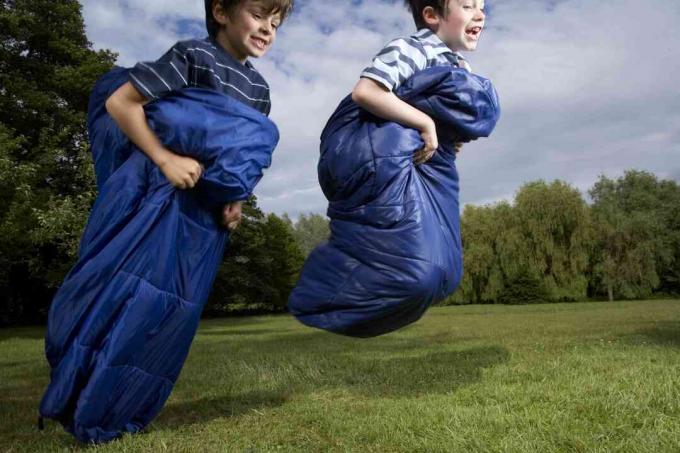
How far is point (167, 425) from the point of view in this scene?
4633 millimetres

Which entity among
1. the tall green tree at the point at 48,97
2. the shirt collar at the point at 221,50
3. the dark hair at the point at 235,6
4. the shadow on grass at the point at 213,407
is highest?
the tall green tree at the point at 48,97

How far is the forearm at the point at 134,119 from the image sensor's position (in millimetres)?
2857

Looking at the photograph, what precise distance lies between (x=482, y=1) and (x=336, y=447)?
2.80 meters

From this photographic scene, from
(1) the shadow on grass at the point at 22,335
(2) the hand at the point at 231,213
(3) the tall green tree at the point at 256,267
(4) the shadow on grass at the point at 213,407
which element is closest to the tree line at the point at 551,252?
(3) the tall green tree at the point at 256,267

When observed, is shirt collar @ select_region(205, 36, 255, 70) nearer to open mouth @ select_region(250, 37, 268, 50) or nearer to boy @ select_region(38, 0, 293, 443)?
boy @ select_region(38, 0, 293, 443)

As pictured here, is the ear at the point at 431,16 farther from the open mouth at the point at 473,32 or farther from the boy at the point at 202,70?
the boy at the point at 202,70

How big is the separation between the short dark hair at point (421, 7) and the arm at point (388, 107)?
0.45 metres

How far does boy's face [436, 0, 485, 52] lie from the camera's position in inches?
104

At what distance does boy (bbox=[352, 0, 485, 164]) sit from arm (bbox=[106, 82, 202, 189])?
0.92 metres

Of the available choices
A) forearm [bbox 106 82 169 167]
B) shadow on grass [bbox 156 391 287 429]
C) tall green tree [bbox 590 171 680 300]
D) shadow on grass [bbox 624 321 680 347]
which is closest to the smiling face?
forearm [bbox 106 82 169 167]

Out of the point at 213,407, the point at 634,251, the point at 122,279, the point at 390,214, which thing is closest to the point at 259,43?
Result: the point at 390,214

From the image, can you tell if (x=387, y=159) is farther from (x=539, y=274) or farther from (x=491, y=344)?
(x=539, y=274)

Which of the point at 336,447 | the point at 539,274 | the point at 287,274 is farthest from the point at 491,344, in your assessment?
the point at 287,274

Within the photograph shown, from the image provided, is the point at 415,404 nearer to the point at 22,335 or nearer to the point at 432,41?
the point at 432,41
